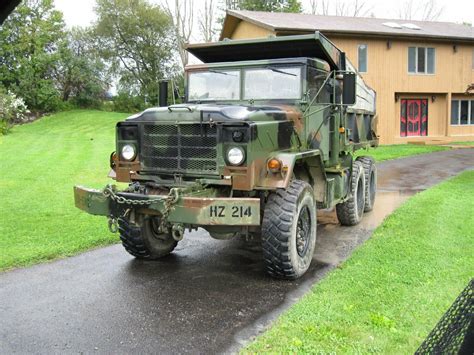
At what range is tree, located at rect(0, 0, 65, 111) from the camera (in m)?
30.6

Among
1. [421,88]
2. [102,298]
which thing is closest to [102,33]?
[421,88]

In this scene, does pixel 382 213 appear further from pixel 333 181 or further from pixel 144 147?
pixel 144 147

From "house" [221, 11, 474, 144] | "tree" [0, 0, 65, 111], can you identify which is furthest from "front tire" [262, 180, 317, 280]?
"tree" [0, 0, 65, 111]

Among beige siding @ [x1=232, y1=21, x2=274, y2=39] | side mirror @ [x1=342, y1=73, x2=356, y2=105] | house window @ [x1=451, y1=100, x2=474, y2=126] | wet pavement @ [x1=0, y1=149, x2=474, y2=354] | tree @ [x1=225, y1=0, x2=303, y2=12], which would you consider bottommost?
wet pavement @ [x1=0, y1=149, x2=474, y2=354]

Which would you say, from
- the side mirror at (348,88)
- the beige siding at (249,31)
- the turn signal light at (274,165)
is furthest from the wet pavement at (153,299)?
the beige siding at (249,31)

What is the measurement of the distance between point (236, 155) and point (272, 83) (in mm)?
1605

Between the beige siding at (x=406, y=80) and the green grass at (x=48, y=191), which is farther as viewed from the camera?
the beige siding at (x=406, y=80)

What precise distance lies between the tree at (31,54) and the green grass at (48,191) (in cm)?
666

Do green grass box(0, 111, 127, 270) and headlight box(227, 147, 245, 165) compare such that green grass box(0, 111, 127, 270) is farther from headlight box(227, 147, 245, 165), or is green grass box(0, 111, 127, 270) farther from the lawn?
headlight box(227, 147, 245, 165)

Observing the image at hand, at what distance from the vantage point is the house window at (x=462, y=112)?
26797 mm

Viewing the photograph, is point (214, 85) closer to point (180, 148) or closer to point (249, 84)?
point (249, 84)

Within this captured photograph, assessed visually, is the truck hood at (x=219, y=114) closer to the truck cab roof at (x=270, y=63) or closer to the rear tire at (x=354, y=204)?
the truck cab roof at (x=270, y=63)

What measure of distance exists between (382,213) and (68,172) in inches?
320

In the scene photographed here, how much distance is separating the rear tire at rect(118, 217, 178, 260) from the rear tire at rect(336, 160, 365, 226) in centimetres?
291
